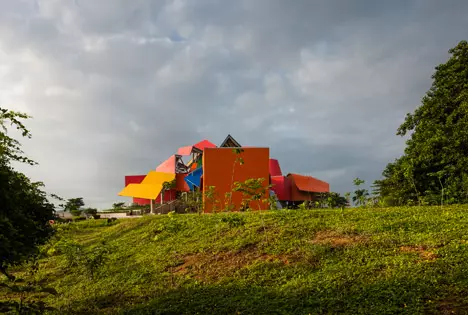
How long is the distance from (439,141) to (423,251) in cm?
1146

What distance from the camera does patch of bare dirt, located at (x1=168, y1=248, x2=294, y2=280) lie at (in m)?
7.76

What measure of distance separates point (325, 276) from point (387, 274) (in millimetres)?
948

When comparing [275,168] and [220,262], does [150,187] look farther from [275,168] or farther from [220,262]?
[220,262]

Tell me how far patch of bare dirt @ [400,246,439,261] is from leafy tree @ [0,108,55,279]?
5.92m

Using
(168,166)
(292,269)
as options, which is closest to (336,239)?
(292,269)

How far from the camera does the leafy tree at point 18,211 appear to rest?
473cm

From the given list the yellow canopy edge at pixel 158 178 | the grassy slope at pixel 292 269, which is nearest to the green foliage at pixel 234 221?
the grassy slope at pixel 292 269

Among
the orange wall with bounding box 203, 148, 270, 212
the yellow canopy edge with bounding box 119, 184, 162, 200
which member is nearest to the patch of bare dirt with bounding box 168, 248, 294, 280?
the orange wall with bounding box 203, 148, 270, 212

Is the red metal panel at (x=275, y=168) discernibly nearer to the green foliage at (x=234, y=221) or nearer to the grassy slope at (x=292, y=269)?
the grassy slope at (x=292, y=269)

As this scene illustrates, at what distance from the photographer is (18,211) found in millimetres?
5008

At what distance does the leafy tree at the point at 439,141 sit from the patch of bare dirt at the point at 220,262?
31.8 ft

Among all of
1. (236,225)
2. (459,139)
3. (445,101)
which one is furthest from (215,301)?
(445,101)

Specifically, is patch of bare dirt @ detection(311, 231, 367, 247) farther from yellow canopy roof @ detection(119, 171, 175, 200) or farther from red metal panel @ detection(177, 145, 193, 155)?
red metal panel @ detection(177, 145, 193, 155)

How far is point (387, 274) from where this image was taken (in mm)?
6238
